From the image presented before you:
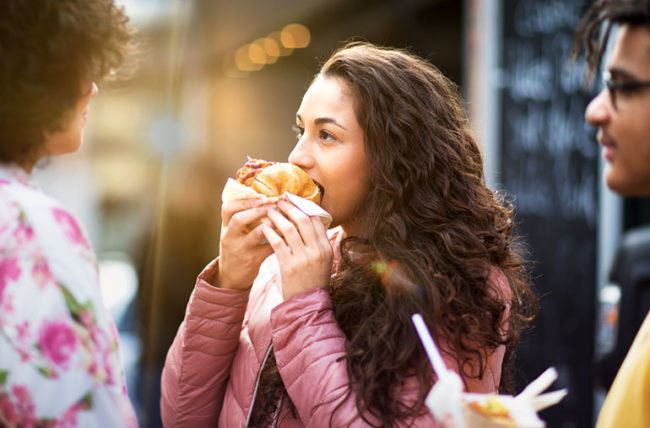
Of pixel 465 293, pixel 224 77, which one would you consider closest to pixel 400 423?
pixel 465 293

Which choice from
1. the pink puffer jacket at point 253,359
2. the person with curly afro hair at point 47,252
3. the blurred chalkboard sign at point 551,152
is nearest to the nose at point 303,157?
the pink puffer jacket at point 253,359

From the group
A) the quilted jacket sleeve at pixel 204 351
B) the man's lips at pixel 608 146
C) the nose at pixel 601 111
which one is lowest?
the quilted jacket sleeve at pixel 204 351

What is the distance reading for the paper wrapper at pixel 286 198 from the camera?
202 cm

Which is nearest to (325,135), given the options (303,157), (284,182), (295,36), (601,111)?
(303,157)

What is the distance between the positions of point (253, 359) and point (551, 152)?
4.19 meters

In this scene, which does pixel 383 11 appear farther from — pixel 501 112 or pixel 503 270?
pixel 503 270

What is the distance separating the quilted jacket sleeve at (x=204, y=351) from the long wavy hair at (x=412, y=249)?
0.61ft

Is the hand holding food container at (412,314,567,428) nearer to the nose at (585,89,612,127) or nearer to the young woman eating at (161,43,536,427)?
the young woman eating at (161,43,536,427)

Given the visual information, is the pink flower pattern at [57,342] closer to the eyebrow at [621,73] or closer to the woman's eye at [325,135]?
the woman's eye at [325,135]

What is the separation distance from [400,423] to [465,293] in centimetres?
46

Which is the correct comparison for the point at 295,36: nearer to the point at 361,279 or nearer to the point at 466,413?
the point at 361,279

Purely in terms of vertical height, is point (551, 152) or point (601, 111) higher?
point (601, 111)

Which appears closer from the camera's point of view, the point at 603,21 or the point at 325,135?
the point at 603,21

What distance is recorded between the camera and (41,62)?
1.30 meters
